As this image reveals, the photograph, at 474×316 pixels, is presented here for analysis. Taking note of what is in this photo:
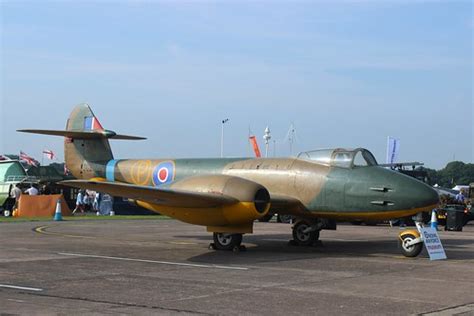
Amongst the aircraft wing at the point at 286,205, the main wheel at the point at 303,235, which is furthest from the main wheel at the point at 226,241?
the main wheel at the point at 303,235

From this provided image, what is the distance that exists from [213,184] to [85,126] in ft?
28.7

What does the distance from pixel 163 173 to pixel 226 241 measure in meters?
3.99

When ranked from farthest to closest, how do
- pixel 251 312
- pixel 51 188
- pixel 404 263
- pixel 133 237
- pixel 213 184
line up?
pixel 51 188, pixel 133 237, pixel 213 184, pixel 404 263, pixel 251 312

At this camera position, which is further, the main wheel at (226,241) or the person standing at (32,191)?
the person standing at (32,191)

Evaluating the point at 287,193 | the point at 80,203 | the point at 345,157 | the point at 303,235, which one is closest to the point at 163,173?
the point at 287,193

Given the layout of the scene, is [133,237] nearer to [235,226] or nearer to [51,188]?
[235,226]

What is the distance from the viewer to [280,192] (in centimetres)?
1617

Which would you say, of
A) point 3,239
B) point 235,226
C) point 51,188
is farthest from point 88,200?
point 235,226

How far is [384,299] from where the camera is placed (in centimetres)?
884

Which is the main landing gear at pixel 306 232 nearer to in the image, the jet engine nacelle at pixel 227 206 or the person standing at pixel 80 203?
the jet engine nacelle at pixel 227 206

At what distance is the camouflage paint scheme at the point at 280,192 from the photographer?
554 inches

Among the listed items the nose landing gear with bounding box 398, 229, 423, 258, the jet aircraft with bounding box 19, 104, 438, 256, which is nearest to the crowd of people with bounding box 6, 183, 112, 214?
the jet aircraft with bounding box 19, 104, 438, 256

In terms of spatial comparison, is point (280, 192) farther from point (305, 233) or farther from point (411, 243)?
point (411, 243)

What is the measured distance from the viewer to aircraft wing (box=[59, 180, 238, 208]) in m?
13.8
